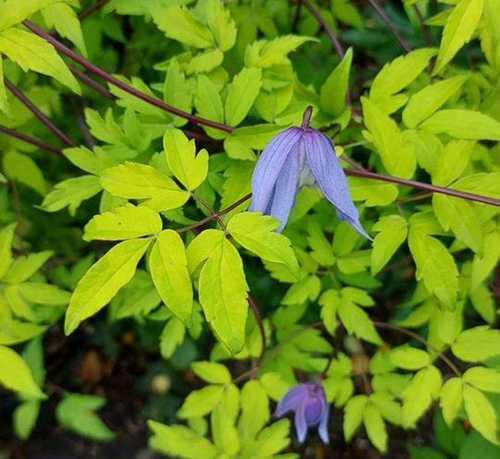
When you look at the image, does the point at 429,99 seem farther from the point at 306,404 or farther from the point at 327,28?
the point at 306,404

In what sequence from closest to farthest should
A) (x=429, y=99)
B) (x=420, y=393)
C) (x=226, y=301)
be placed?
1. (x=226, y=301)
2. (x=429, y=99)
3. (x=420, y=393)

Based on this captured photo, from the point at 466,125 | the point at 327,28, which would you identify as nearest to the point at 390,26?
the point at 327,28

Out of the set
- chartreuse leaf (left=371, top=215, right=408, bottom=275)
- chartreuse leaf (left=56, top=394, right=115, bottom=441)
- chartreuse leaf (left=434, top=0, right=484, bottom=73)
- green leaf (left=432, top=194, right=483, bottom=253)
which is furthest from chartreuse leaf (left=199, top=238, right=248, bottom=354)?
chartreuse leaf (left=56, top=394, right=115, bottom=441)

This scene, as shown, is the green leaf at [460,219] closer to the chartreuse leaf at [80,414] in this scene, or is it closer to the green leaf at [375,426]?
the green leaf at [375,426]

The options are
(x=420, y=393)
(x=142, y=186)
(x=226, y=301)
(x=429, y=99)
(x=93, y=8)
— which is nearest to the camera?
(x=226, y=301)

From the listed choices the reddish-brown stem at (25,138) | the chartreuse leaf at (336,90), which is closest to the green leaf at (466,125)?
the chartreuse leaf at (336,90)

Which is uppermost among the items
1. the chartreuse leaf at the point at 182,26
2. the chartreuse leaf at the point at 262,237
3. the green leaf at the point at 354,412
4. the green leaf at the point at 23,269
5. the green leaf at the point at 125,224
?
the chartreuse leaf at the point at 182,26
